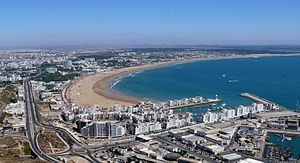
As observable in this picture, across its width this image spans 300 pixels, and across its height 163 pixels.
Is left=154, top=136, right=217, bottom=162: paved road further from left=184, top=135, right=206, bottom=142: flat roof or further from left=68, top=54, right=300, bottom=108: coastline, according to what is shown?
left=68, top=54, right=300, bottom=108: coastline

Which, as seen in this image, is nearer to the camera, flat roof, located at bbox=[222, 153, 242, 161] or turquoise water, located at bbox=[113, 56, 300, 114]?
flat roof, located at bbox=[222, 153, 242, 161]

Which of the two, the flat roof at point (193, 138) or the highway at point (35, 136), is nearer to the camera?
the highway at point (35, 136)

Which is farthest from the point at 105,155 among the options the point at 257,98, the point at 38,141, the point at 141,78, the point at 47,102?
the point at 141,78

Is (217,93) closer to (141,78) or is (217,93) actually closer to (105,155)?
(141,78)

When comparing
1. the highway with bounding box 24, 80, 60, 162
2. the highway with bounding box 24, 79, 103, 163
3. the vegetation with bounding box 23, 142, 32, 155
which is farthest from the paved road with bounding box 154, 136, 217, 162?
the vegetation with bounding box 23, 142, 32, 155

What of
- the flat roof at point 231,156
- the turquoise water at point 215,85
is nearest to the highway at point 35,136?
the flat roof at point 231,156

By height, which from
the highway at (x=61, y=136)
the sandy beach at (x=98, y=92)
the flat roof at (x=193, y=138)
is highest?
the sandy beach at (x=98, y=92)

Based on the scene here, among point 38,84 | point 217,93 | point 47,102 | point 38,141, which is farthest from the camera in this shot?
point 38,84

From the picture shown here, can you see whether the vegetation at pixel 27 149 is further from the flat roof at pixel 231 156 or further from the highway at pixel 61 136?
the flat roof at pixel 231 156

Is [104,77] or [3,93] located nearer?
[3,93]
